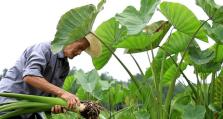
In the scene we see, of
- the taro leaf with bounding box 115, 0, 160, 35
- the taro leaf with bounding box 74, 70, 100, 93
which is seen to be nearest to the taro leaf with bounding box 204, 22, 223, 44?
the taro leaf with bounding box 115, 0, 160, 35

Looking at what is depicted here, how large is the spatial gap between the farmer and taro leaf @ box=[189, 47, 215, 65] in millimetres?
540

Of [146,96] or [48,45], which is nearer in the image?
[146,96]

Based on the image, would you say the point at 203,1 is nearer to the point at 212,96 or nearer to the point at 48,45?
the point at 212,96

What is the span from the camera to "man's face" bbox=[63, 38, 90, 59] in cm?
293

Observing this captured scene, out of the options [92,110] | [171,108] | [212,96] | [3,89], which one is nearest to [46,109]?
[92,110]

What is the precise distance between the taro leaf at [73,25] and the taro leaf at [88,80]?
2.64 ft

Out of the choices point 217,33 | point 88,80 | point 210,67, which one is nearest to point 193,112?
point 210,67

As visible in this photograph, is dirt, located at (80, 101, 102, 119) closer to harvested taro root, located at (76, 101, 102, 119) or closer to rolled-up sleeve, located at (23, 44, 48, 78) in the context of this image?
harvested taro root, located at (76, 101, 102, 119)

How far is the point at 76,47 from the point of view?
2.93 m

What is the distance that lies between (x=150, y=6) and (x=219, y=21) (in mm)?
406

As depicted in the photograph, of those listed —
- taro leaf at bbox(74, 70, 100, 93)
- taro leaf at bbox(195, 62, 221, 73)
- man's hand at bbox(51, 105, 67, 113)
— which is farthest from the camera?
taro leaf at bbox(74, 70, 100, 93)

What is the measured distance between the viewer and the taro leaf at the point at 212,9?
256 centimetres

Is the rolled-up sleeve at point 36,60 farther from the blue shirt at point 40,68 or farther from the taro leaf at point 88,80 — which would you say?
the taro leaf at point 88,80

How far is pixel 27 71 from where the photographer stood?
9.16ft
